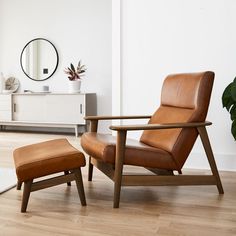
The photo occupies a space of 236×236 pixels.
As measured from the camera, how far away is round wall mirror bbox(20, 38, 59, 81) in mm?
5664

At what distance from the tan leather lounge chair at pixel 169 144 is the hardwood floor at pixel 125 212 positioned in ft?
0.43

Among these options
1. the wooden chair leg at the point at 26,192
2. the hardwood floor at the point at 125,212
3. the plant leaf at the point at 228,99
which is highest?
the plant leaf at the point at 228,99

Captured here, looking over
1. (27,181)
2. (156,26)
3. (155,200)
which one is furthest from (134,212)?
(156,26)

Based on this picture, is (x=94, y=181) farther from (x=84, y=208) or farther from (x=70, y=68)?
(x=70, y=68)

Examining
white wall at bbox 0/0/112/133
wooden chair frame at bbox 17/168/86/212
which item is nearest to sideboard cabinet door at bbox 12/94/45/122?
white wall at bbox 0/0/112/133

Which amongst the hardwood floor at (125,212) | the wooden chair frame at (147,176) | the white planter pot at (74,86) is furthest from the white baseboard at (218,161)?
the white planter pot at (74,86)

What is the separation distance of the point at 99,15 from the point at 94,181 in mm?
3405

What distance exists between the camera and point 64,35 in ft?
18.4

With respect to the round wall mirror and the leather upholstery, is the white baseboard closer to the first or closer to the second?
the leather upholstery

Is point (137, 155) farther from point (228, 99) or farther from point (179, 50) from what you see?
point (179, 50)

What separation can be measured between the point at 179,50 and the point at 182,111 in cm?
95

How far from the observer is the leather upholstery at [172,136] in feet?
7.06

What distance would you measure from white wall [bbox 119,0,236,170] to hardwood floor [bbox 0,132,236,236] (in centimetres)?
63

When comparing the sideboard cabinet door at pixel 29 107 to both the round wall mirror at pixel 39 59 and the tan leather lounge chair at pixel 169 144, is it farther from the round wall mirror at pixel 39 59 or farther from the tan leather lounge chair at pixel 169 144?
the tan leather lounge chair at pixel 169 144
